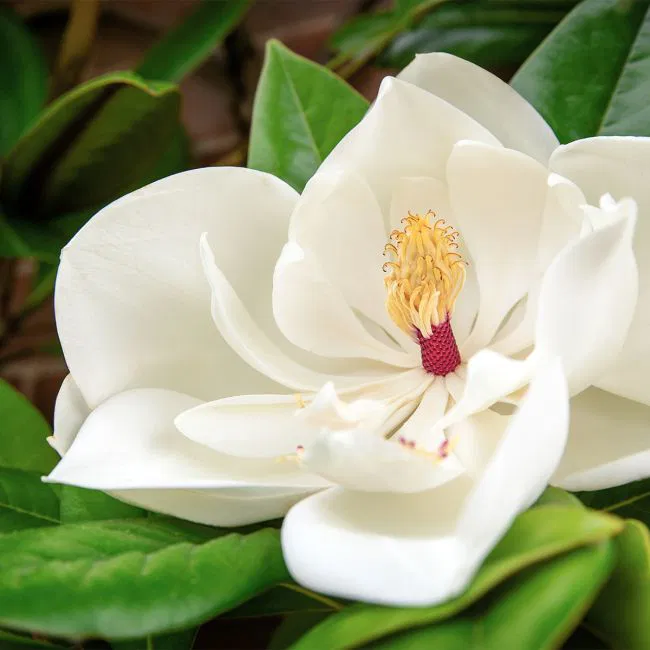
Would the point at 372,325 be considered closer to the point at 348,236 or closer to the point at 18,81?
the point at 348,236

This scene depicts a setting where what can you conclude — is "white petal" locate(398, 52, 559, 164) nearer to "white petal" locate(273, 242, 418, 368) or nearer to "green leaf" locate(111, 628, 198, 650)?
"white petal" locate(273, 242, 418, 368)

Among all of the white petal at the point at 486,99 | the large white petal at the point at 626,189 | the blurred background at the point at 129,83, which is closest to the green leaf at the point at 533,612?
the large white petal at the point at 626,189

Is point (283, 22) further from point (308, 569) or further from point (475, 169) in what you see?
point (308, 569)

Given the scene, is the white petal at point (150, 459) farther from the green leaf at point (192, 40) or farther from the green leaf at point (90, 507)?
the green leaf at point (192, 40)

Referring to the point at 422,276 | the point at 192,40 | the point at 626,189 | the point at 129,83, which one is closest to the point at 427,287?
the point at 422,276

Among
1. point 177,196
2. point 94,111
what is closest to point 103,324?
point 177,196

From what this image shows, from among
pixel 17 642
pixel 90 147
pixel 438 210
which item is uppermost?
pixel 438 210
